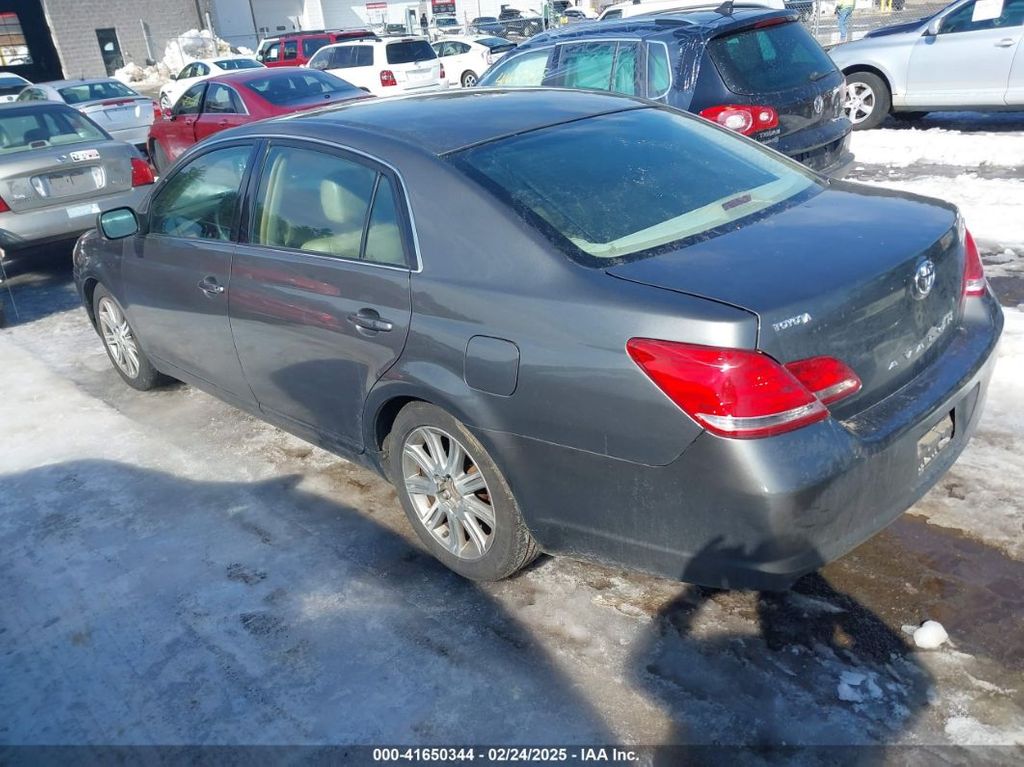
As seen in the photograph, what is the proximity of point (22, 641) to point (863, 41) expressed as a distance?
1183cm

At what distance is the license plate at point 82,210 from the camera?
26.9ft

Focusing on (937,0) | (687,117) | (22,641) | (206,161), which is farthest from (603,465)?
(937,0)

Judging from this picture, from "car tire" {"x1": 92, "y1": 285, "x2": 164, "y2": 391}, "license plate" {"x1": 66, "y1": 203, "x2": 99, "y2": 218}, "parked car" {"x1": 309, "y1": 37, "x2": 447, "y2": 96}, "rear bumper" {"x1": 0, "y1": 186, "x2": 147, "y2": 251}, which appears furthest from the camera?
"parked car" {"x1": 309, "y1": 37, "x2": 447, "y2": 96}

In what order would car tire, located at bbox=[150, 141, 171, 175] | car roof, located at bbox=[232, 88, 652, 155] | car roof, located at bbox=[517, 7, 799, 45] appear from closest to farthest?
1. car roof, located at bbox=[232, 88, 652, 155]
2. car roof, located at bbox=[517, 7, 799, 45]
3. car tire, located at bbox=[150, 141, 171, 175]

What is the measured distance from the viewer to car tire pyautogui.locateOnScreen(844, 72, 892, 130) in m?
11.6

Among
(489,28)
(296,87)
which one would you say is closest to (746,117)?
(296,87)

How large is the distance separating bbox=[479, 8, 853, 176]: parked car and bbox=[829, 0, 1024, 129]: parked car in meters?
4.43

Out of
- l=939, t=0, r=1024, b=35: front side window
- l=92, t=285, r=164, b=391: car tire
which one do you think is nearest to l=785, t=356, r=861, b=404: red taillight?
l=92, t=285, r=164, b=391: car tire

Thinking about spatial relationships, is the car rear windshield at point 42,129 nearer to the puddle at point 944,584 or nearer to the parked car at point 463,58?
the puddle at point 944,584

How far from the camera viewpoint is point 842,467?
8.48ft

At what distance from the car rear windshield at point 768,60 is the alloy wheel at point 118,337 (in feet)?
15.4

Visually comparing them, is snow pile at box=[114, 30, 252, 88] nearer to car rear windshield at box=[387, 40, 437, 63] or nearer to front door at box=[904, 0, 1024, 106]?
car rear windshield at box=[387, 40, 437, 63]

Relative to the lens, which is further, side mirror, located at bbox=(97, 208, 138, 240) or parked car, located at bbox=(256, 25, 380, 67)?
parked car, located at bbox=(256, 25, 380, 67)

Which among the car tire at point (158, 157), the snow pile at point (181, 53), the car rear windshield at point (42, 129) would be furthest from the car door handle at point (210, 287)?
the snow pile at point (181, 53)
